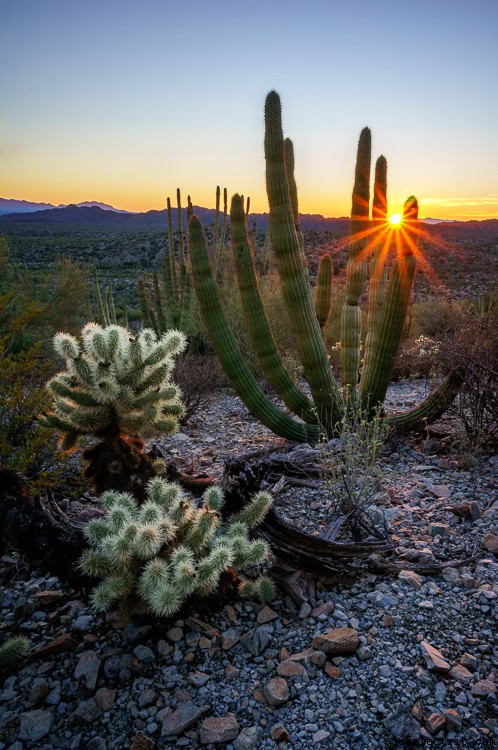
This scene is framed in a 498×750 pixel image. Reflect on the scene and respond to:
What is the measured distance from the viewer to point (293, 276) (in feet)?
19.1

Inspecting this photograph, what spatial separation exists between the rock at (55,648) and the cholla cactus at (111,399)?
1.18 metres

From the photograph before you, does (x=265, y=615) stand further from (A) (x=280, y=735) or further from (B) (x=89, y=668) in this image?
(B) (x=89, y=668)

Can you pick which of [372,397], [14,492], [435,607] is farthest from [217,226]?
[435,607]

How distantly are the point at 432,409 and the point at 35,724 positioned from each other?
474cm

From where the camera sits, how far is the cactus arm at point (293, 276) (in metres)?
5.61

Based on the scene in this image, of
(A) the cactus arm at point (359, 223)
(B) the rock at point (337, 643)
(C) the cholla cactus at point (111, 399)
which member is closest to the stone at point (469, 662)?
(B) the rock at point (337, 643)

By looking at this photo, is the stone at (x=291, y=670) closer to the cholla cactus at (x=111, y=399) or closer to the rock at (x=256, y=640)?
the rock at (x=256, y=640)

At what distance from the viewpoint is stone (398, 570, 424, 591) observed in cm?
322

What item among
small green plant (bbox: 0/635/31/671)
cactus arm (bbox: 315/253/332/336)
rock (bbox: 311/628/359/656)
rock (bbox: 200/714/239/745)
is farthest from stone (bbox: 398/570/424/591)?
cactus arm (bbox: 315/253/332/336)

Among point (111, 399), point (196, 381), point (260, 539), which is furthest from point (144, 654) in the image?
point (196, 381)

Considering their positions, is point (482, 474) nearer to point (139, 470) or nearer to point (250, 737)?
point (139, 470)

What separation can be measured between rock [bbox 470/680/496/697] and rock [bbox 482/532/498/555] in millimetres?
1171

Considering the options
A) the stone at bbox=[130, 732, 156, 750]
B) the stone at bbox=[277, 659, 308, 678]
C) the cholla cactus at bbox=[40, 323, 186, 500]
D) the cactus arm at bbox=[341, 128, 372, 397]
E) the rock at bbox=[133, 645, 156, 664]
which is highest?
the cactus arm at bbox=[341, 128, 372, 397]

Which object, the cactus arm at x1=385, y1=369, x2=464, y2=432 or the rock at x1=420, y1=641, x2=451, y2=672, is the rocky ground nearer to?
the rock at x1=420, y1=641, x2=451, y2=672
